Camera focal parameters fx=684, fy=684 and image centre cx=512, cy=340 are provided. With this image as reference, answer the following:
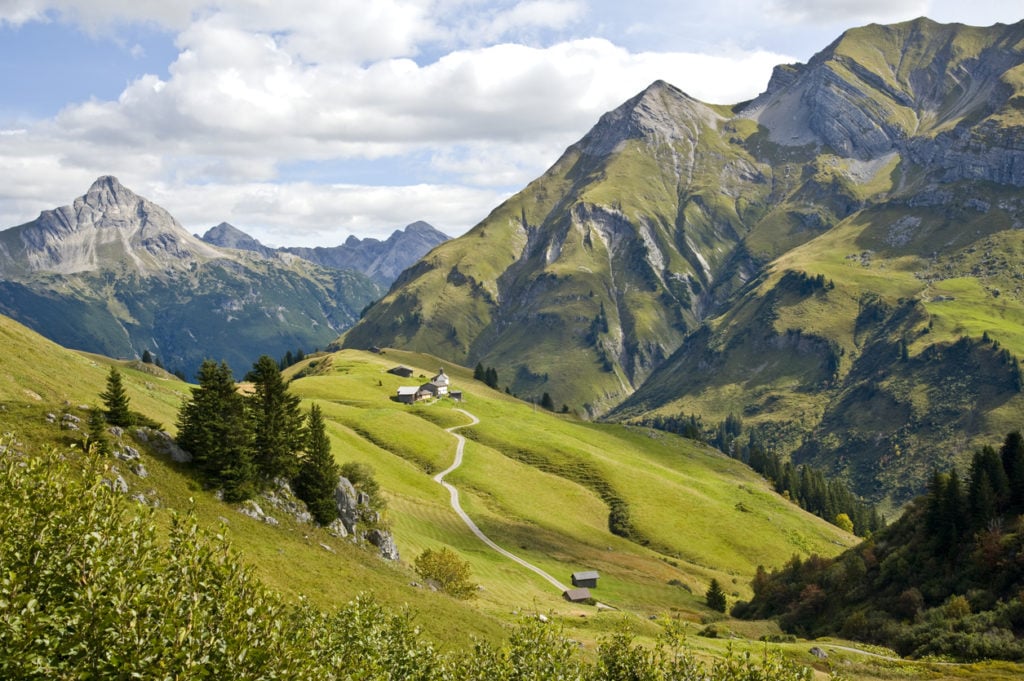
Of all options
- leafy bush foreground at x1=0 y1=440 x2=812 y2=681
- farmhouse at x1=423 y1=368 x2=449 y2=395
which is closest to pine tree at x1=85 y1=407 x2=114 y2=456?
leafy bush foreground at x1=0 y1=440 x2=812 y2=681

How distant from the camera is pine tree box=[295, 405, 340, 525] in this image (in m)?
61.8

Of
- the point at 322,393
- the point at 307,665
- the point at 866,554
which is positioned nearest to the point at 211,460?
the point at 307,665

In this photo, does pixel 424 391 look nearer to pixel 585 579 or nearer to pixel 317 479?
pixel 585 579

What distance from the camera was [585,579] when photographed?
9106 centimetres

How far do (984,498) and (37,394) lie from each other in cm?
9793

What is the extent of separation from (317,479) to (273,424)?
6.69 metres

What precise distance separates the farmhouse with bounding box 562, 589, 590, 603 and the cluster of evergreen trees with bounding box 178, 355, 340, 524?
34040mm

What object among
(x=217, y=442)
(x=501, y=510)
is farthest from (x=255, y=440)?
(x=501, y=510)

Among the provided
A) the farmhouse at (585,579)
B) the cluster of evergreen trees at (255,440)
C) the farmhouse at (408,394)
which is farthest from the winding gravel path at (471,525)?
the cluster of evergreen trees at (255,440)

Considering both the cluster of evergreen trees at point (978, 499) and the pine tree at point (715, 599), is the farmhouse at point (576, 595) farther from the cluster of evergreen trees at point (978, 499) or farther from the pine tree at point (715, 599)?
the cluster of evergreen trees at point (978, 499)

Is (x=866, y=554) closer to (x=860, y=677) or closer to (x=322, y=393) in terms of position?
(x=860, y=677)

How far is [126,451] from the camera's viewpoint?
156ft

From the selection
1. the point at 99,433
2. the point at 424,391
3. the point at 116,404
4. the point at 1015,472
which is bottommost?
the point at 424,391

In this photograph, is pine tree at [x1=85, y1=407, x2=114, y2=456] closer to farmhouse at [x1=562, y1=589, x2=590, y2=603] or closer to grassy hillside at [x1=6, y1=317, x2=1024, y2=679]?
grassy hillside at [x1=6, y1=317, x2=1024, y2=679]
